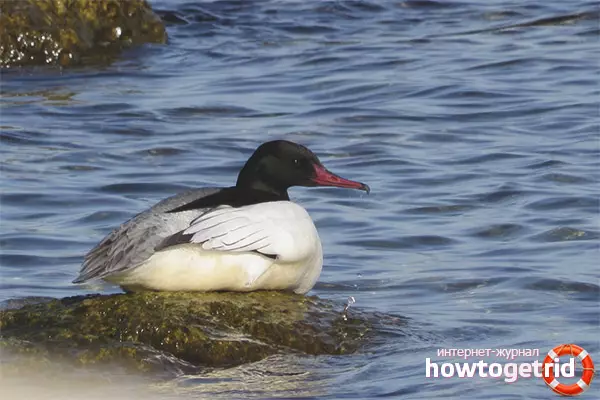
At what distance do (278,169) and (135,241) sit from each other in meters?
0.87

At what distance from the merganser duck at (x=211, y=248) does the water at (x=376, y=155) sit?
0.44 metres

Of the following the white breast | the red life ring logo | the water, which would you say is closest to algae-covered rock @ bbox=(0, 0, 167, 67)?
the water

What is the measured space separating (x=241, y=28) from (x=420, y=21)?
6.59 ft

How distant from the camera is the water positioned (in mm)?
7352

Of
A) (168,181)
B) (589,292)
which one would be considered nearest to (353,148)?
(168,181)

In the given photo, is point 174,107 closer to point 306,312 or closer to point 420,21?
point 420,21

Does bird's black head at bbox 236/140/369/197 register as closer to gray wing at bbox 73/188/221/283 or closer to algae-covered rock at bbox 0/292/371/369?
gray wing at bbox 73/188/221/283

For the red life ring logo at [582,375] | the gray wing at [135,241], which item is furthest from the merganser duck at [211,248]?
the red life ring logo at [582,375]

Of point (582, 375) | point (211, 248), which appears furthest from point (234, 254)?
point (582, 375)

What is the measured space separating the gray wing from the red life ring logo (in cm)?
166

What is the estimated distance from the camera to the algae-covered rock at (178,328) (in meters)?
6.17

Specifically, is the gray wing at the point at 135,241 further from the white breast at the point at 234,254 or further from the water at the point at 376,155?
the water at the point at 376,155

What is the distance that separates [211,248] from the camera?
6.29 metres

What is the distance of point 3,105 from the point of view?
1296 centimetres
